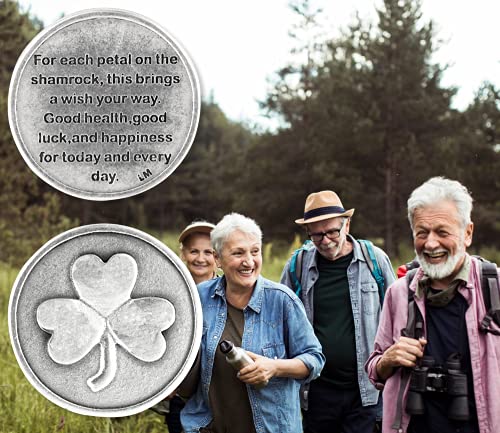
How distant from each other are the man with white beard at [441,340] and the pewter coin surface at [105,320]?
849mm

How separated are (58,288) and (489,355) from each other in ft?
5.63

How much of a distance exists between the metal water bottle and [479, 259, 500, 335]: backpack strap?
87 cm

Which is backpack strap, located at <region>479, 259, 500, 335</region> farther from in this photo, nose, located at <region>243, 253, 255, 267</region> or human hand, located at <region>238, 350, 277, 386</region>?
nose, located at <region>243, 253, 255, 267</region>

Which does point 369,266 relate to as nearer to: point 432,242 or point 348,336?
point 348,336

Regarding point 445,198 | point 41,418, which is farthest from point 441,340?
point 41,418

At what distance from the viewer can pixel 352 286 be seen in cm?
386

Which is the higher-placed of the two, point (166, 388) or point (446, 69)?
point (446, 69)

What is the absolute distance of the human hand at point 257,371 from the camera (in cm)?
273

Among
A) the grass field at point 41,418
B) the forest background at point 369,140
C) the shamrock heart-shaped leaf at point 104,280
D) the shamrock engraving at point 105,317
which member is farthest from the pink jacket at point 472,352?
the forest background at point 369,140

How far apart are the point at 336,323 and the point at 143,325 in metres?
1.31

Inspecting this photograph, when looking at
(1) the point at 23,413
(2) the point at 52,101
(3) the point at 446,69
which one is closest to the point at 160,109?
(2) the point at 52,101

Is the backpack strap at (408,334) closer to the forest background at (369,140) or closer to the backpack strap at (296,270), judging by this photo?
the backpack strap at (296,270)

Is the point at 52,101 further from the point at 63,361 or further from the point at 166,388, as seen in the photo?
the point at 166,388

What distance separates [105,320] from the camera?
9.60 feet
